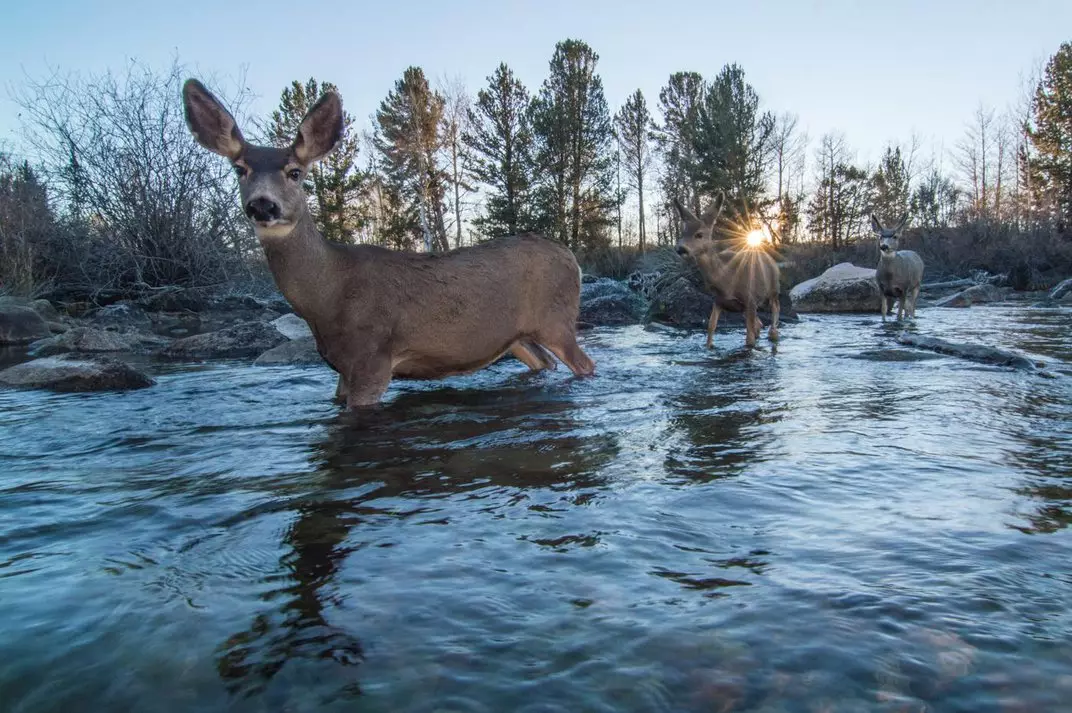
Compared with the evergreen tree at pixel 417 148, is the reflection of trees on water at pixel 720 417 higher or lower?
lower

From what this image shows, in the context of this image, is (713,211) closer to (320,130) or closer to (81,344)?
(320,130)

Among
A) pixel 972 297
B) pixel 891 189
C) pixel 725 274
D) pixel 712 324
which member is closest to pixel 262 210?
pixel 712 324

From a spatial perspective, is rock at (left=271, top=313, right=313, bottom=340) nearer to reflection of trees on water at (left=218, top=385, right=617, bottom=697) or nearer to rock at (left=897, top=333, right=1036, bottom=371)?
reflection of trees on water at (left=218, top=385, right=617, bottom=697)

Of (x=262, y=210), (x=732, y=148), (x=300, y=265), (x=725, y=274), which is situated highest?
(x=732, y=148)

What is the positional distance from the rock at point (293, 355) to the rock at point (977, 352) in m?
8.12

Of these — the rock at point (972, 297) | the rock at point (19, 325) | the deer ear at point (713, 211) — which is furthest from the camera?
the rock at point (972, 297)

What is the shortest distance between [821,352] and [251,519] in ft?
29.8

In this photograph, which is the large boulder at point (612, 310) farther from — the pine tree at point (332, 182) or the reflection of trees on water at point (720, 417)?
the pine tree at point (332, 182)

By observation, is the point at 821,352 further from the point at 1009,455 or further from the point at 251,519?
the point at 251,519

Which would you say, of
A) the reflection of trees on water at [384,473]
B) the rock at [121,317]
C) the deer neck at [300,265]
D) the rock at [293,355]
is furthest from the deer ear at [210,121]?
the rock at [121,317]

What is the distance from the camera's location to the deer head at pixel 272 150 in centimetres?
611

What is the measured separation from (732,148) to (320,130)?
129ft

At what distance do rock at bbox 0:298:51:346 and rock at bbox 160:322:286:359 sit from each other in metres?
3.99

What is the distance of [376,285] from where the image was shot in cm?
695
